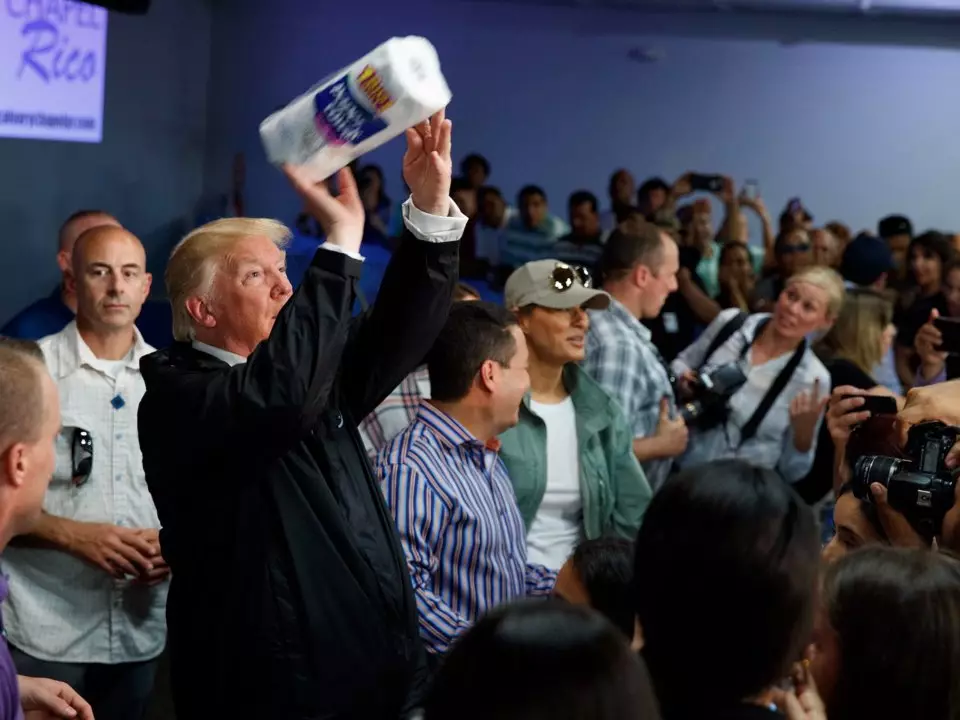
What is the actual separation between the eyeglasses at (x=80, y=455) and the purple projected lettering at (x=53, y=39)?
2070 mm

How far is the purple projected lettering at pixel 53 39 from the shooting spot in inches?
158

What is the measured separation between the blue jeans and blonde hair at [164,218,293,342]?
3.24 ft

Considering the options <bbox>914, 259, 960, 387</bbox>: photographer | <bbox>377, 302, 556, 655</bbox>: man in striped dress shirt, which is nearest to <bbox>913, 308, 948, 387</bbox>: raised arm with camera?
<bbox>914, 259, 960, 387</bbox>: photographer

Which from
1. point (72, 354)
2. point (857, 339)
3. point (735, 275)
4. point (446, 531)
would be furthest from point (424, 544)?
point (735, 275)

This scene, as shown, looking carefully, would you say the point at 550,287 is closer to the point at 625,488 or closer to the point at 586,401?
the point at 586,401

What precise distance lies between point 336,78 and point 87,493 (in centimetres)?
120

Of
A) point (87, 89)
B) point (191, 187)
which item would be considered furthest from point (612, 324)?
point (191, 187)

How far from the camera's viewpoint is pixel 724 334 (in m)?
3.80

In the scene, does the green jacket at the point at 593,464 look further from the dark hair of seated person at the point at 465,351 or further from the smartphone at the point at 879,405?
the smartphone at the point at 879,405

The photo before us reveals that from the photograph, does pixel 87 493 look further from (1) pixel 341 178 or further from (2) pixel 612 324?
(2) pixel 612 324

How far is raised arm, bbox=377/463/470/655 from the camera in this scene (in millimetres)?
1941

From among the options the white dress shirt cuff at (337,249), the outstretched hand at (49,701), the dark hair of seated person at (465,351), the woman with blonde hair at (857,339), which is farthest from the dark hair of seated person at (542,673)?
the woman with blonde hair at (857,339)

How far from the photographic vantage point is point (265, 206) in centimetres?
873

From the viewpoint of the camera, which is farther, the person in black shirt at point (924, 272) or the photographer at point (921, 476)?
the person in black shirt at point (924, 272)
